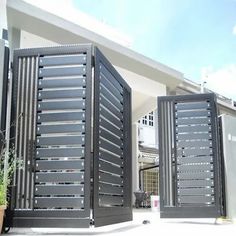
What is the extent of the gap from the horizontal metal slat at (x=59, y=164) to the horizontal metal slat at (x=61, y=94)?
0.61m

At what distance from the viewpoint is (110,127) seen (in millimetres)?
4324

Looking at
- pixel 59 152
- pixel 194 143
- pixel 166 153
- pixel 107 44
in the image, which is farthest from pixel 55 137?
pixel 107 44

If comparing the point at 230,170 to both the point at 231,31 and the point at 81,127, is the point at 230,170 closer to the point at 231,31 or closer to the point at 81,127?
the point at 81,127

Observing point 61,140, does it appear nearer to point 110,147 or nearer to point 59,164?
point 59,164

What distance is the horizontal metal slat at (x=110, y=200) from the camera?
3.88 m

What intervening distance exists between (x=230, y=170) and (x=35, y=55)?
3150 millimetres

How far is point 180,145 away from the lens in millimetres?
5688

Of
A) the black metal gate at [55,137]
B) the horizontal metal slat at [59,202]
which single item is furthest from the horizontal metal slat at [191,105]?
the horizontal metal slat at [59,202]

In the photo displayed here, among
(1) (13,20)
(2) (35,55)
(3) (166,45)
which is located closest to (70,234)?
(2) (35,55)

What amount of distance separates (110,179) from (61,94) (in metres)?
1.06

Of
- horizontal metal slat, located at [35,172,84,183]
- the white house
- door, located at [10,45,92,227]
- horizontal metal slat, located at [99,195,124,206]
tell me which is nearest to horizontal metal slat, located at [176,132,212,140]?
horizontal metal slat, located at [99,195,124,206]

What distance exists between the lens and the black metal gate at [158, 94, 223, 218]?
17.8 ft

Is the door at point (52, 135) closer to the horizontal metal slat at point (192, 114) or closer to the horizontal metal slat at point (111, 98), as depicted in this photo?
the horizontal metal slat at point (111, 98)

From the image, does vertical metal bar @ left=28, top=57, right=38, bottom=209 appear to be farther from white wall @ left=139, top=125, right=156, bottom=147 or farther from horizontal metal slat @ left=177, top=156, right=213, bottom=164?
white wall @ left=139, top=125, right=156, bottom=147
